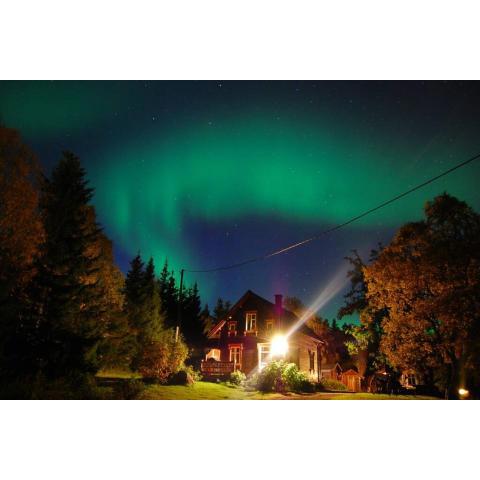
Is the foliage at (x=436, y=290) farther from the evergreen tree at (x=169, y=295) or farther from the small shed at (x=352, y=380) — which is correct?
the evergreen tree at (x=169, y=295)

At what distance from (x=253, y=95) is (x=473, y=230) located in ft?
27.0

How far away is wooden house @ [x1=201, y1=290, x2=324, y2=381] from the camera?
21.0 metres

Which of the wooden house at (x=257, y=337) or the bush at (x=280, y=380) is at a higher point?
the wooden house at (x=257, y=337)

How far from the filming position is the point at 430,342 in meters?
12.7

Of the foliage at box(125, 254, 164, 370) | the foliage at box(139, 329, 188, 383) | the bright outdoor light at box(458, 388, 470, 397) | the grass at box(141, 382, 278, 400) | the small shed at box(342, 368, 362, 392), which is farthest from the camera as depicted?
the foliage at box(125, 254, 164, 370)

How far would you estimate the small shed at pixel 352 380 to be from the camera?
67.6ft

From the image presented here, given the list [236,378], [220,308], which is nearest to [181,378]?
[236,378]

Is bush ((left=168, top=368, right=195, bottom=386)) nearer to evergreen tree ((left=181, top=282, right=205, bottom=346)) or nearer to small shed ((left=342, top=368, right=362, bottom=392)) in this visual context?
small shed ((left=342, top=368, right=362, bottom=392))

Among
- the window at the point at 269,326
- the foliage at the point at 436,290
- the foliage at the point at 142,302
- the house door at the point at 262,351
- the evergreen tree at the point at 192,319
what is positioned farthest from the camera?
the evergreen tree at the point at 192,319

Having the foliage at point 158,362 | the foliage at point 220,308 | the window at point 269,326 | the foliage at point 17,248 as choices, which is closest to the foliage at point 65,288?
the foliage at point 17,248

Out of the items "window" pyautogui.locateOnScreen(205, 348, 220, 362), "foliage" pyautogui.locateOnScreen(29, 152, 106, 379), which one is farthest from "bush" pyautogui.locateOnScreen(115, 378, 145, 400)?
"window" pyautogui.locateOnScreen(205, 348, 220, 362)
